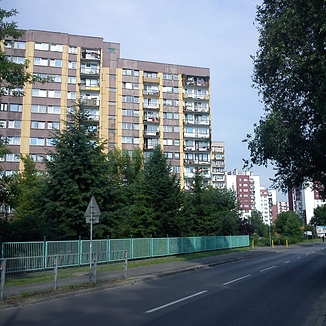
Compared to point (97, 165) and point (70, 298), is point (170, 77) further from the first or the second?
point (70, 298)

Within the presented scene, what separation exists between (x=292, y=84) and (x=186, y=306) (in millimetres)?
9463

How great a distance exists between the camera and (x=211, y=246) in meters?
43.6

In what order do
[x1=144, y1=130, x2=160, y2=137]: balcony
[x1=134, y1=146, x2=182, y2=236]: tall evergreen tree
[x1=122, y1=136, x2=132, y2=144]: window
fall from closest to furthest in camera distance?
[x1=134, y1=146, x2=182, y2=236]: tall evergreen tree
[x1=122, y1=136, x2=132, y2=144]: window
[x1=144, y1=130, x2=160, y2=137]: balcony

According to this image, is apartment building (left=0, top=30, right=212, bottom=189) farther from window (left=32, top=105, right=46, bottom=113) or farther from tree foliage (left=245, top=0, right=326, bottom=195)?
tree foliage (left=245, top=0, right=326, bottom=195)

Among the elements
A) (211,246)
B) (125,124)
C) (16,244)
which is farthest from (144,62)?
(16,244)

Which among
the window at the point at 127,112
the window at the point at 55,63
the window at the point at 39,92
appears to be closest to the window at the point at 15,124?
the window at the point at 39,92

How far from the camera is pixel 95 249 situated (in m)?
24.4

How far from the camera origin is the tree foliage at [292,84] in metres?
14.2

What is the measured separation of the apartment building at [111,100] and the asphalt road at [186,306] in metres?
43.1

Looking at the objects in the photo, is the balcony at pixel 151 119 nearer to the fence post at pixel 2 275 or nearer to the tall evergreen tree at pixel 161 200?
the tall evergreen tree at pixel 161 200

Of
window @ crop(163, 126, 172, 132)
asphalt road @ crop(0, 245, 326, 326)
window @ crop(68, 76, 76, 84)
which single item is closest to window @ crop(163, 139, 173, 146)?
window @ crop(163, 126, 172, 132)

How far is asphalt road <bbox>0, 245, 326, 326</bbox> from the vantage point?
9.00 metres

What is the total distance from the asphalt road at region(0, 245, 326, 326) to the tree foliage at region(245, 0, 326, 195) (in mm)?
5225

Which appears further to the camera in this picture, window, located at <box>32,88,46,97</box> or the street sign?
window, located at <box>32,88,46,97</box>
